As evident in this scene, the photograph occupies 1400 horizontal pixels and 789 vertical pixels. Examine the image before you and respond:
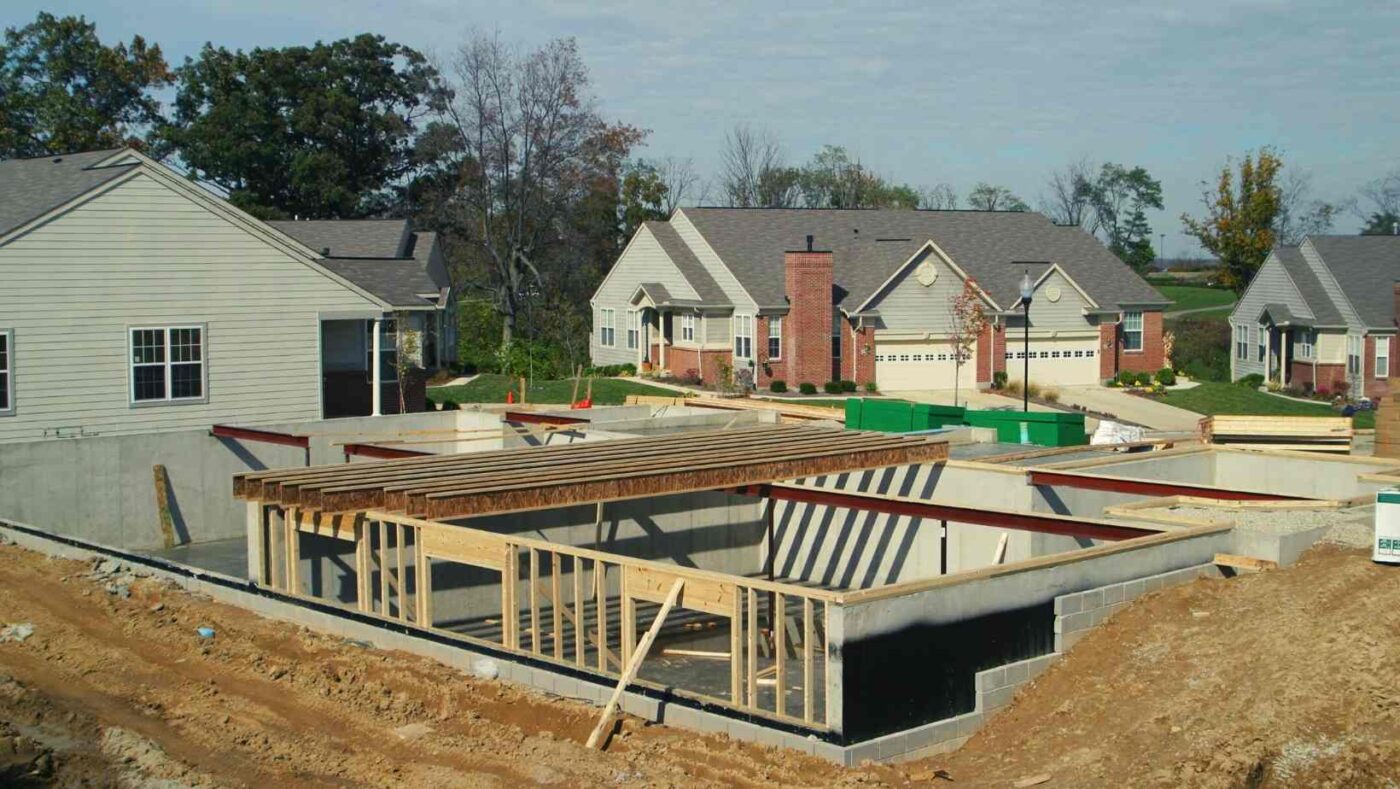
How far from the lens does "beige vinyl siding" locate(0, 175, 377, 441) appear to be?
25.8 metres

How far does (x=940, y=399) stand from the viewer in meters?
43.7

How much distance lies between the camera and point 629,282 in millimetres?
49375

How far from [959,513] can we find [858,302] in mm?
27333

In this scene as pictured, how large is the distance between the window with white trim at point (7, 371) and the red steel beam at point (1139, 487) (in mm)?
17842

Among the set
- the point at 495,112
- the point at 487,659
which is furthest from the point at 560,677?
the point at 495,112

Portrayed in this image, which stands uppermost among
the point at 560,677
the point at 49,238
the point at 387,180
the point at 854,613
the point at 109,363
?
the point at 387,180

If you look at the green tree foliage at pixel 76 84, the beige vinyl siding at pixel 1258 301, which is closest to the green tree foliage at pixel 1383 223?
the beige vinyl siding at pixel 1258 301

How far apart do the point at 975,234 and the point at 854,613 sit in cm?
4083

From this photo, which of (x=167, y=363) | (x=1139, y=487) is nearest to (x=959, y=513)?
(x=1139, y=487)

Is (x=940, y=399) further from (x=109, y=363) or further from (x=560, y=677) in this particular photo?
(x=560, y=677)

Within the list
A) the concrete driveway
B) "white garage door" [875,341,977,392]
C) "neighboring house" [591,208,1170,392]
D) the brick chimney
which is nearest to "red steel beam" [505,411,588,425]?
"neighboring house" [591,208,1170,392]

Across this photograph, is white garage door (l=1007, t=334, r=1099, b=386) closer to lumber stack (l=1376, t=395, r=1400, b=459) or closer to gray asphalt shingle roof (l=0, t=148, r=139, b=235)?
lumber stack (l=1376, t=395, r=1400, b=459)

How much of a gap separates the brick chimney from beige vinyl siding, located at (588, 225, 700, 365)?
146 inches

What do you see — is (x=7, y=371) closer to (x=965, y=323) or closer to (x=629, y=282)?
(x=629, y=282)
